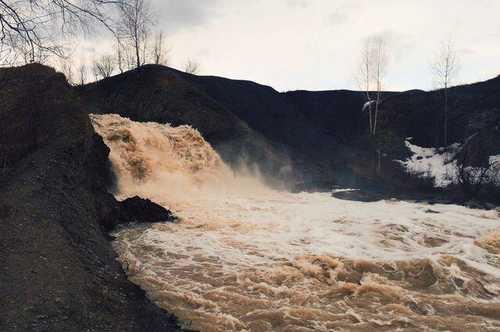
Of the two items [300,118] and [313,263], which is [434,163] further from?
[313,263]

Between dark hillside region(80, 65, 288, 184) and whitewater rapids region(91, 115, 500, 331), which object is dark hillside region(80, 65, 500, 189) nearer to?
dark hillside region(80, 65, 288, 184)

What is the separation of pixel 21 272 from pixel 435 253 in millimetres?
9259

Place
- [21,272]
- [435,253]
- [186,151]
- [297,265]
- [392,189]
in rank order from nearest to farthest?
[21,272] < [297,265] < [435,253] < [186,151] < [392,189]

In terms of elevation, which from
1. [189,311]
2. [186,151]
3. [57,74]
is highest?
[57,74]

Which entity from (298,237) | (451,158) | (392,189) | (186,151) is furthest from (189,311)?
(451,158)

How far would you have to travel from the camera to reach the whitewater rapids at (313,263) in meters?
7.35

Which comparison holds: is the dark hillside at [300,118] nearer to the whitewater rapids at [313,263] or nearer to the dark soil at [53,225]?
the whitewater rapids at [313,263]

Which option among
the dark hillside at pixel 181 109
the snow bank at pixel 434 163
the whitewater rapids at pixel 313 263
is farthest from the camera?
the dark hillside at pixel 181 109

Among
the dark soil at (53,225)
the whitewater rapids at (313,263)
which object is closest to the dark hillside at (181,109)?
the whitewater rapids at (313,263)

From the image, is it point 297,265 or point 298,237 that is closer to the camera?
point 297,265

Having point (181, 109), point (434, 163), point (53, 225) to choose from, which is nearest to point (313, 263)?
point (53, 225)

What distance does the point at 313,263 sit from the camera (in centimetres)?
992

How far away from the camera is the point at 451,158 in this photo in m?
30.2

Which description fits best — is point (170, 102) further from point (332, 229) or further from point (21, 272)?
point (21, 272)
